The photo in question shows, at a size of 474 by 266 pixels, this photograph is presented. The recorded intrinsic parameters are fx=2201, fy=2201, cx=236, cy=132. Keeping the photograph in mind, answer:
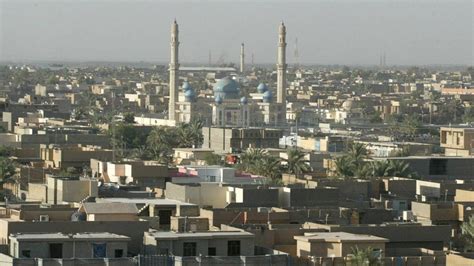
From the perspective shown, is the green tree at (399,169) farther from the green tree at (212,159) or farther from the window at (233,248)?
the window at (233,248)

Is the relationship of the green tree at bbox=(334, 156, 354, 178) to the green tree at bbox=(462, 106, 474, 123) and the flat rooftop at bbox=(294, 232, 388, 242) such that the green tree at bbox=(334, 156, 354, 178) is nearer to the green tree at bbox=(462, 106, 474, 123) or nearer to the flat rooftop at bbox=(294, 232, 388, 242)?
the flat rooftop at bbox=(294, 232, 388, 242)

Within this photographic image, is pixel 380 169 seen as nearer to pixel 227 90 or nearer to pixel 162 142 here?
pixel 162 142

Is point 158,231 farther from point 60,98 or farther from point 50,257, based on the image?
point 60,98

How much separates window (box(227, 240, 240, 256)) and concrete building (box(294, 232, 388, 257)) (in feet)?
→ 5.91

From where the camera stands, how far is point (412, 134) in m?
121

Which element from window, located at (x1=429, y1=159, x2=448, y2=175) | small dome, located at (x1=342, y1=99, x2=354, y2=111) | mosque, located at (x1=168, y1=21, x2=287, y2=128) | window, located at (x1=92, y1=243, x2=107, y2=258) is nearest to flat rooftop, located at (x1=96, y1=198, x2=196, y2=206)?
window, located at (x1=92, y1=243, x2=107, y2=258)

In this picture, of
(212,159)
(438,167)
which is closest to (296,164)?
(438,167)

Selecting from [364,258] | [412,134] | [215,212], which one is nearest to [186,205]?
[215,212]

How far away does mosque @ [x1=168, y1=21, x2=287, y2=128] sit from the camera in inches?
5423

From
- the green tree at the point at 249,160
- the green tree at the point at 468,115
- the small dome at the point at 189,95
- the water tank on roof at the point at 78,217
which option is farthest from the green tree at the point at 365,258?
the small dome at the point at 189,95

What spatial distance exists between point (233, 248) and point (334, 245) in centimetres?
213

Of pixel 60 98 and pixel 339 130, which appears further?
pixel 60 98

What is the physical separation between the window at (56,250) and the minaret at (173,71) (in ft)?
342

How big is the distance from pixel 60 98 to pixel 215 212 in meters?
122
